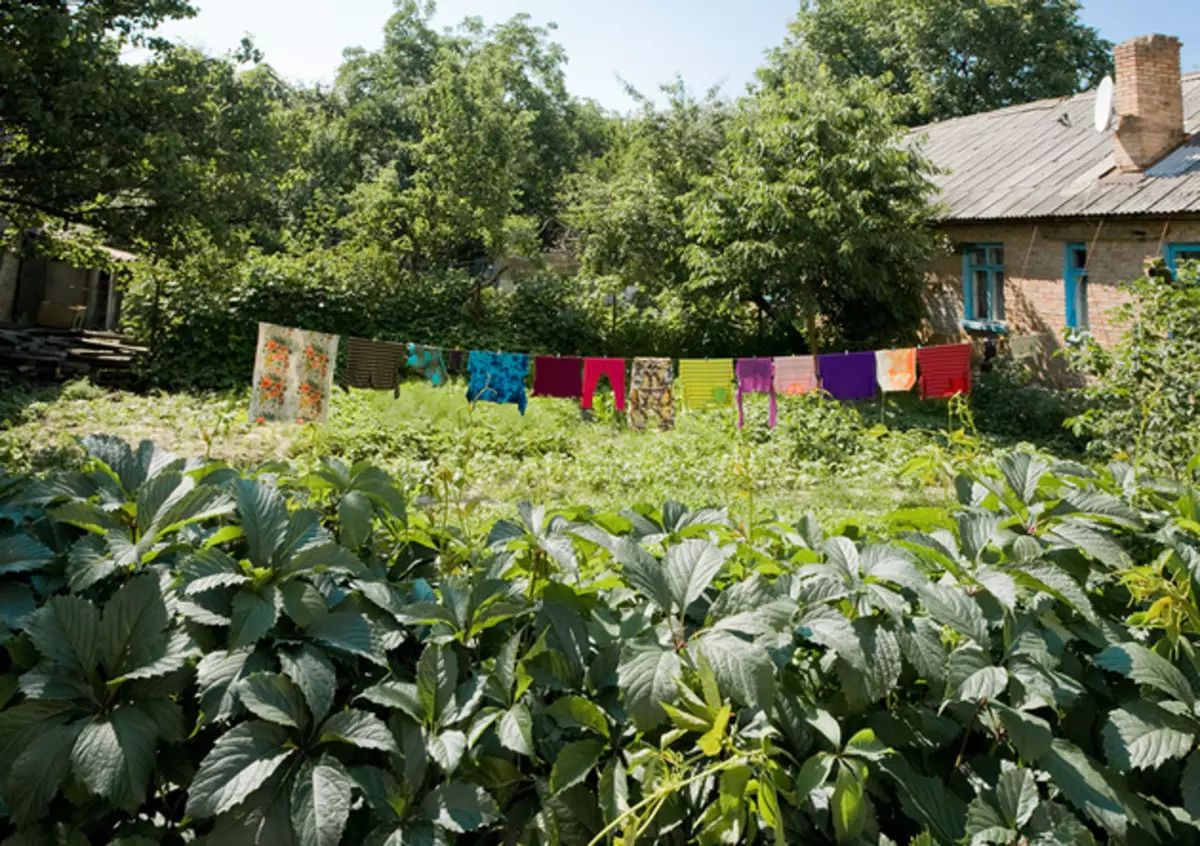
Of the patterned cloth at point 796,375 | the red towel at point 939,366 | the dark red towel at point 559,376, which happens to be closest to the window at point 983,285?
the red towel at point 939,366

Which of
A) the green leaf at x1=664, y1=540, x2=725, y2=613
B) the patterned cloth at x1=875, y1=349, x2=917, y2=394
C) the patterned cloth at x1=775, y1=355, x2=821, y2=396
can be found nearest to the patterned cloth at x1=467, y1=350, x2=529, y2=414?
the patterned cloth at x1=775, y1=355, x2=821, y2=396

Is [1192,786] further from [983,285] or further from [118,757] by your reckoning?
[983,285]

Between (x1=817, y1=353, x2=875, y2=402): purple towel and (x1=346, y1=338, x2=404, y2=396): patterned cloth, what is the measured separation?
452cm

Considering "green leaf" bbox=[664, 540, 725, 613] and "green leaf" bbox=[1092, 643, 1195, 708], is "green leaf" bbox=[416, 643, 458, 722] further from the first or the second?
"green leaf" bbox=[1092, 643, 1195, 708]

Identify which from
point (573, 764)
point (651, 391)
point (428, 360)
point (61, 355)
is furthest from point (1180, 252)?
point (61, 355)

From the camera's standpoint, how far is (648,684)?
1184 mm

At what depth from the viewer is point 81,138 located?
10.4m

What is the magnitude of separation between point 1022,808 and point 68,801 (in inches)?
48.6

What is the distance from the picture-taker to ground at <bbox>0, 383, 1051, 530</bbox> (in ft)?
28.0

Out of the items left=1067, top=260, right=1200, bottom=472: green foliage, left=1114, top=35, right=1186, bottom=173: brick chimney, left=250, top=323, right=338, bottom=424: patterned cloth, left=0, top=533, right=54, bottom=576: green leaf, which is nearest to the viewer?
left=0, top=533, right=54, bottom=576: green leaf

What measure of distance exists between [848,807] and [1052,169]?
1577 centimetres

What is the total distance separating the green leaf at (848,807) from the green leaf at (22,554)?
1161 mm

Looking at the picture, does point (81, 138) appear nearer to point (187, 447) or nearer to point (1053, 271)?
point (187, 447)

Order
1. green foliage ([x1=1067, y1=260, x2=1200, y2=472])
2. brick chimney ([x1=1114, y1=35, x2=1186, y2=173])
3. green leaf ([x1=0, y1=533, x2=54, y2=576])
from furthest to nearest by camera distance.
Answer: brick chimney ([x1=1114, y1=35, x2=1186, y2=173]) → green foliage ([x1=1067, y1=260, x2=1200, y2=472]) → green leaf ([x1=0, y1=533, x2=54, y2=576])
